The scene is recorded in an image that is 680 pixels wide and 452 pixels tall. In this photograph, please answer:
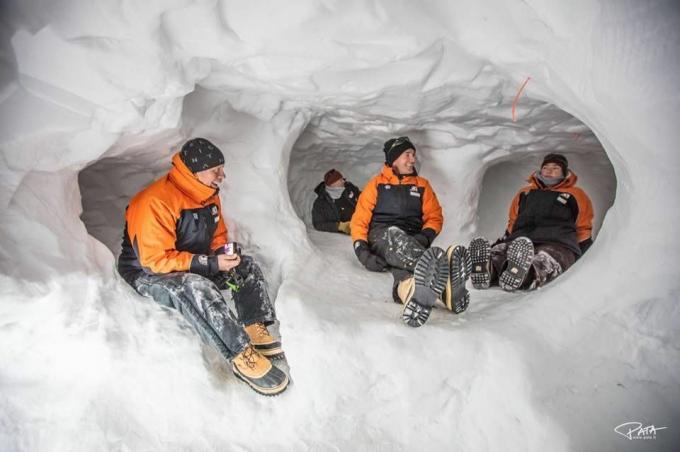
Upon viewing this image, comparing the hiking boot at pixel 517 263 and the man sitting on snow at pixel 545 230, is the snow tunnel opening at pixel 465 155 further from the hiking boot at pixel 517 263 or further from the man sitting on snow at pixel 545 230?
the hiking boot at pixel 517 263

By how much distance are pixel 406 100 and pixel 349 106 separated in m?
0.47

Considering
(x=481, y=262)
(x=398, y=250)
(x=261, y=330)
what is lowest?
(x=261, y=330)

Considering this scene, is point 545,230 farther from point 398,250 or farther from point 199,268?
point 199,268

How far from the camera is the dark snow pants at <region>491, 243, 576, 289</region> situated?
2.68m

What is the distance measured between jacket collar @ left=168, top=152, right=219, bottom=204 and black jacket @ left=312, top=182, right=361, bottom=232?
2.24 metres

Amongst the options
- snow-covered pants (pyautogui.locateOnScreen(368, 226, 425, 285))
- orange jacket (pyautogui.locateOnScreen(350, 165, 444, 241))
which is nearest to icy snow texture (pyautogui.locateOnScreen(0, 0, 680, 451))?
snow-covered pants (pyautogui.locateOnScreen(368, 226, 425, 285))

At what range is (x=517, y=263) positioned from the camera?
2.53m

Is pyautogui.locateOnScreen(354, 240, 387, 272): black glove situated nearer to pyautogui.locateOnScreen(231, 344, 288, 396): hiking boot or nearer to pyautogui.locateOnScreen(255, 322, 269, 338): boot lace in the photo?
pyautogui.locateOnScreen(255, 322, 269, 338): boot lace

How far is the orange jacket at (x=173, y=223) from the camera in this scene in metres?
2.22

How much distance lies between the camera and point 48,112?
6.16 feet

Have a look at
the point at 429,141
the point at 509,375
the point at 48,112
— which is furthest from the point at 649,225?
the point at 48,112

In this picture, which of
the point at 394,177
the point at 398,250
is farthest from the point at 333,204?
the point at 398,250

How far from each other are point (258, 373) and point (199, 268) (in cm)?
68

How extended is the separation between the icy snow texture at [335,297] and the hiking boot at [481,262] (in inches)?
10.6
